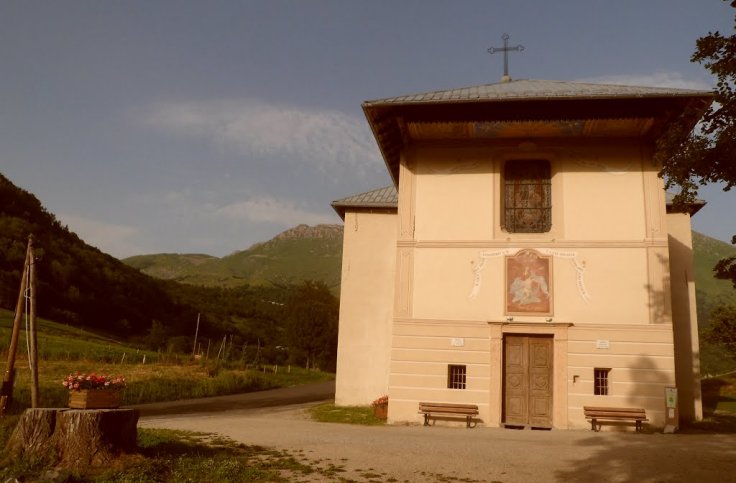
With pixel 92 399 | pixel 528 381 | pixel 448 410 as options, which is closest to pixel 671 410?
pixel 528 381

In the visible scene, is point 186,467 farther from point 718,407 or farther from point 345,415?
point 718,407

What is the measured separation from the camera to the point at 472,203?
15523 millimetres

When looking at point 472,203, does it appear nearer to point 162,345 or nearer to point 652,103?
point 652,103

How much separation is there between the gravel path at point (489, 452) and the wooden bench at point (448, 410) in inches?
18.4

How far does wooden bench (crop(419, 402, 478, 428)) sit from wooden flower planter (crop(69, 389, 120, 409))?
7.95 m

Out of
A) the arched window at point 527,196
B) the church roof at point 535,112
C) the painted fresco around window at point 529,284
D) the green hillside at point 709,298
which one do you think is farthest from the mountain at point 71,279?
the green hillside at point 709,298

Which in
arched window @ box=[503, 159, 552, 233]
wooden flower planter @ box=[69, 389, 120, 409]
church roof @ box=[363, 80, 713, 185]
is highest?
church roof @ box=[363, 80, 713, 185]

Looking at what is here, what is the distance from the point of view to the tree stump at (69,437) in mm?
7613

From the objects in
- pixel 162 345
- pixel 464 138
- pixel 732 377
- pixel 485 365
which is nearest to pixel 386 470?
pixel 485 365

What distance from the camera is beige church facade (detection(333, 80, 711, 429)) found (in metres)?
14.2

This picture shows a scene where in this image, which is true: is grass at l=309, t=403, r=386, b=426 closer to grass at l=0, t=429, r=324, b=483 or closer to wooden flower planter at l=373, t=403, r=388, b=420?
wooden flower planter at l=373, t=403, r=388, b=420

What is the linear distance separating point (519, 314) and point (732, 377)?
18945 mm

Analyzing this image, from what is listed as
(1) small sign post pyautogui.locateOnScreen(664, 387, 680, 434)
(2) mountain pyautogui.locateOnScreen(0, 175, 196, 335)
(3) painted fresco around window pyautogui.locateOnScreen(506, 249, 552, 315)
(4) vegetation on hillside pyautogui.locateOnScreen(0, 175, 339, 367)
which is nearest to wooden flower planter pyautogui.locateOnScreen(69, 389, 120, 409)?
(3) painted fresco around window pyautogui.locateOnScreen(506, 249, 552, 315)

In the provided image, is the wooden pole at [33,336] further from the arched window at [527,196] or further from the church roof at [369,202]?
the arched window at [527,196]
